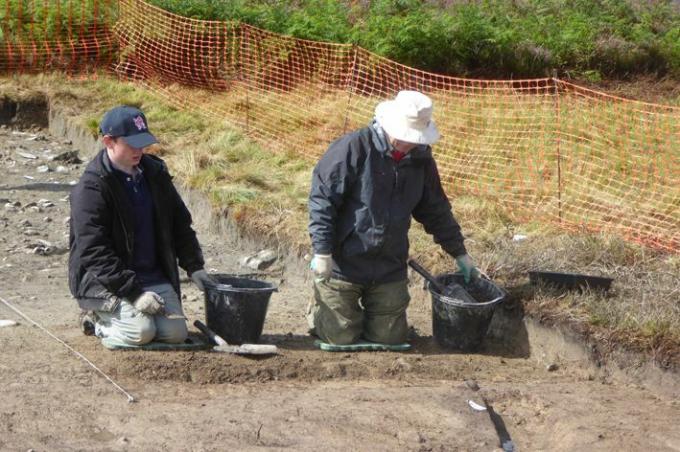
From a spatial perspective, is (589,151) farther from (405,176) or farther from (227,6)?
(227,6)

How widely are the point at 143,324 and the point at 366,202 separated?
1.49 m

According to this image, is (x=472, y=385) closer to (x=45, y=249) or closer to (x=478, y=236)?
(x=478, y=236)

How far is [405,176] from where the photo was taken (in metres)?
6.34

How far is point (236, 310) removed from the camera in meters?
6.21

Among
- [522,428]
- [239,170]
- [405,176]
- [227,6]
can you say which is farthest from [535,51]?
[522,428]

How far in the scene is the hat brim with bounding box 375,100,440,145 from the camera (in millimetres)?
6059

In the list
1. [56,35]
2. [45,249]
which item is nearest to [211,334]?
[45,249]

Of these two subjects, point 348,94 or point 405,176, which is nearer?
point 405,176

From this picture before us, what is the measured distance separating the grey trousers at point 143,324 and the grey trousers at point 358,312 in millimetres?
880

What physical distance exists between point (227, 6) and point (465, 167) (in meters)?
6.11

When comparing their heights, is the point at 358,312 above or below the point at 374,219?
below

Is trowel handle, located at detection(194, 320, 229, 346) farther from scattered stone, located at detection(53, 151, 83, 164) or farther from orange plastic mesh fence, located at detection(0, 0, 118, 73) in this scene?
orange plastic mesh fence, located at detection(0, 0, 118, 73)

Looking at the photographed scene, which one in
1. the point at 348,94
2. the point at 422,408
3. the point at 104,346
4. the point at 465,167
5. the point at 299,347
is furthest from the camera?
the point at 348,94

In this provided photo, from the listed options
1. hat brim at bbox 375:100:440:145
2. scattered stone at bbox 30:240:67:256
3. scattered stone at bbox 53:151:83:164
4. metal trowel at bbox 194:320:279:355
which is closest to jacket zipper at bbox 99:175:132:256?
metal trowel at bbox 194:320:279:355
